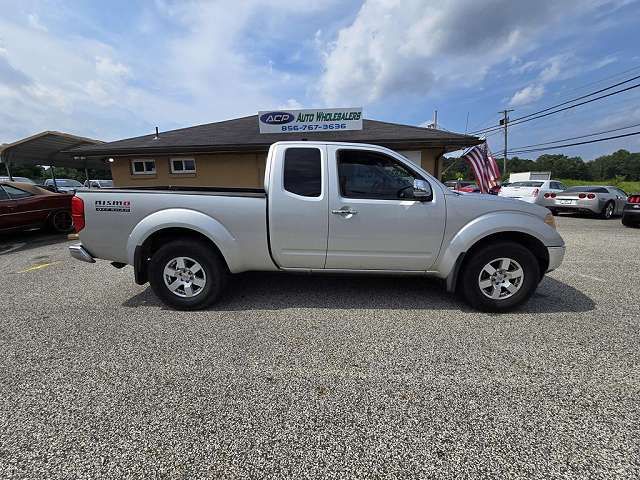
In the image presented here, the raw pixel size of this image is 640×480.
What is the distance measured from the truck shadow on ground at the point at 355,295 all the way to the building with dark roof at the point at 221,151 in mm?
7331

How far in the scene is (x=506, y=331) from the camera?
304 cm

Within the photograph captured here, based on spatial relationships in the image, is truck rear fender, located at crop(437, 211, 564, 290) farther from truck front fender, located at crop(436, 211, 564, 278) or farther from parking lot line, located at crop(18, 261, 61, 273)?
parking lot line, located at crop(18, 261, 61, 273)

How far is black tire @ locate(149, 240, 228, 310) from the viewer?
11.2ft

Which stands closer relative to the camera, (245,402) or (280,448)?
(280,448)

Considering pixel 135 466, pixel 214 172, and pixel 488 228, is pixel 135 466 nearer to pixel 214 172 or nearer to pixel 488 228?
pixel 488 228

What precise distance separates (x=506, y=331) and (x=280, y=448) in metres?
2.51

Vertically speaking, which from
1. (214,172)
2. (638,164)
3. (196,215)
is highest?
(638,164)

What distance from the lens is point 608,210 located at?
1191 centimetres

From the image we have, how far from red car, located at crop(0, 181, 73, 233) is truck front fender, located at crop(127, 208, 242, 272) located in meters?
6.76

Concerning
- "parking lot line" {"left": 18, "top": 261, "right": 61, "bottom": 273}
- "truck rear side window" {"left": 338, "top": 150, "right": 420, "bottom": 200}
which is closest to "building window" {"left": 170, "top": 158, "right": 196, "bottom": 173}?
"parking lot line" {"left": 18, "top": 261, "right": 61, "bottom": 273}

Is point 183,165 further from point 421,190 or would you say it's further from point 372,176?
point 421,190

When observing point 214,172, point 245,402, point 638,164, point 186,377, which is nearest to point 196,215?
point 186,377

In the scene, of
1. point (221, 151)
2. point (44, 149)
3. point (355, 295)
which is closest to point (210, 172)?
point (221, 151)

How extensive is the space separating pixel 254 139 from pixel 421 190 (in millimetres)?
9623
